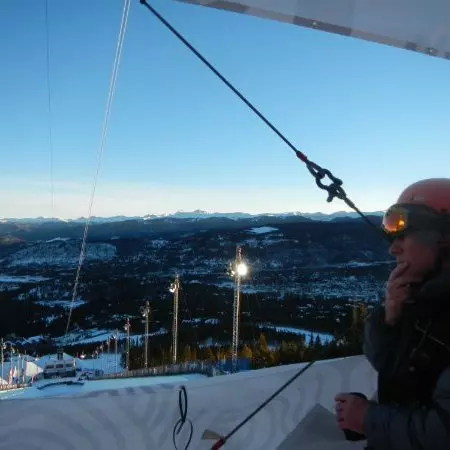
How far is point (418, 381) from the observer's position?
1.07 metres

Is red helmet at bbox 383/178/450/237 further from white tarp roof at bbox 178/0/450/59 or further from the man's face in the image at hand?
white tarp roof at bbox 178/0/450/59

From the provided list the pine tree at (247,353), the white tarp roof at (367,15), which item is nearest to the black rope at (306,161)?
the white tarp roof at (367,15)

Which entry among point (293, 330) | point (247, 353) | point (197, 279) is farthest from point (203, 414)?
point (197, 279)

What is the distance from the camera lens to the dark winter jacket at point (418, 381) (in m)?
1.01

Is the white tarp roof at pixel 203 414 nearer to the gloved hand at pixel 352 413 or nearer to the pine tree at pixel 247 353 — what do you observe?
the gloved hand at pixel 352 413

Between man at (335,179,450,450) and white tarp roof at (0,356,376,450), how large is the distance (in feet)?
2.66

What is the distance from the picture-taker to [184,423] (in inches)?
86.7

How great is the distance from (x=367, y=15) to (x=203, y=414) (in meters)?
1.67

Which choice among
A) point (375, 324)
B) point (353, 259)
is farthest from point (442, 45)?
point (353, 259)

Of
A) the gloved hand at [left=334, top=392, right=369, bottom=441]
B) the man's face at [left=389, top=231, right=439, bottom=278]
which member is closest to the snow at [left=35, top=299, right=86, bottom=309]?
the gloved hand at [left=334, top=392, right=369, bottom=441]

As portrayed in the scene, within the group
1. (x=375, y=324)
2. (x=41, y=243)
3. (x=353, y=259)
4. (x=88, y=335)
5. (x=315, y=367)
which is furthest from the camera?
(x=41, y=243)

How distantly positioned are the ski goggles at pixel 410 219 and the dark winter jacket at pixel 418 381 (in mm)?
143

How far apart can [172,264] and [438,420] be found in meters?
→ 96.9

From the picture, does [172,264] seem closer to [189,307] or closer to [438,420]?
[189,307]
